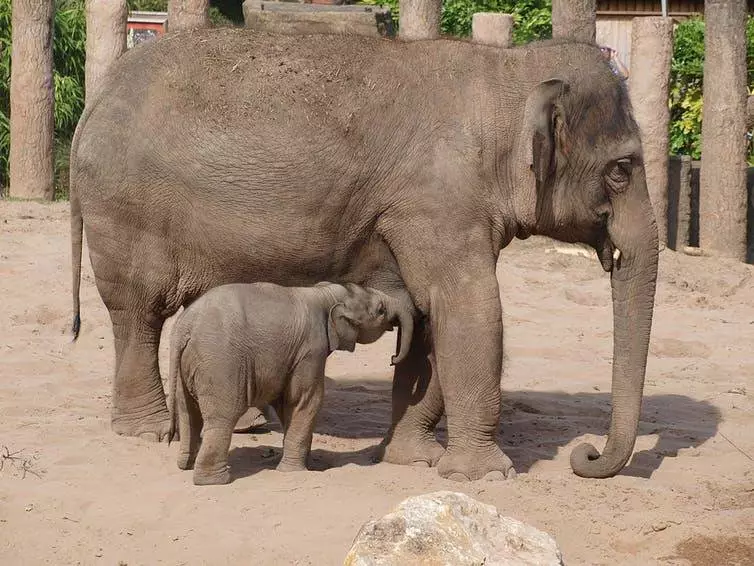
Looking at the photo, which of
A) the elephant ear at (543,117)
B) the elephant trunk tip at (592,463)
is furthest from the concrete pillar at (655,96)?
the elephant ear at (543,117)

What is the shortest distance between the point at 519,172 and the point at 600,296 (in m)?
4.97

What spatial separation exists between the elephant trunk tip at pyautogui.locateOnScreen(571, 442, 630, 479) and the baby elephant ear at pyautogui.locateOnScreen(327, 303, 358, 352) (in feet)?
3.97

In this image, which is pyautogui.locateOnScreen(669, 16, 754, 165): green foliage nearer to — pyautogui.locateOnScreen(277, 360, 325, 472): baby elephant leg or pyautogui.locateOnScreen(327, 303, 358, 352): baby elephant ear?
pyautogui.locateOnScreen(327, 303, 358, 352): baby elephant ear

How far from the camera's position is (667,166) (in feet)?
42.3

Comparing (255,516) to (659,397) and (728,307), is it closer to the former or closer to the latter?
(659,397)

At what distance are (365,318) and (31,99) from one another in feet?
26.8

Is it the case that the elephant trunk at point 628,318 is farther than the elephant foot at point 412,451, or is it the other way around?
the elephant foot at point 412,451

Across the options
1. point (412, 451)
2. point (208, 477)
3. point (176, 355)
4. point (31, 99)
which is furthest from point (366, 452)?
point (31, 99)

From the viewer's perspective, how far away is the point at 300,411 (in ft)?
20.9

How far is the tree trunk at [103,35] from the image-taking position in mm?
13445

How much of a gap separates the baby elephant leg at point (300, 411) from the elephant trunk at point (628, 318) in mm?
1289

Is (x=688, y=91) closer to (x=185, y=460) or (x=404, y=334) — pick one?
(x=404, y=334)

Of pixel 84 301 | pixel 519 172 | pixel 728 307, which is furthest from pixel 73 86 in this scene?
pixel 519 172

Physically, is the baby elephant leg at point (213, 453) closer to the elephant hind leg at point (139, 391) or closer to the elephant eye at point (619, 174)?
the elephant hind leg at point (139, 391)
